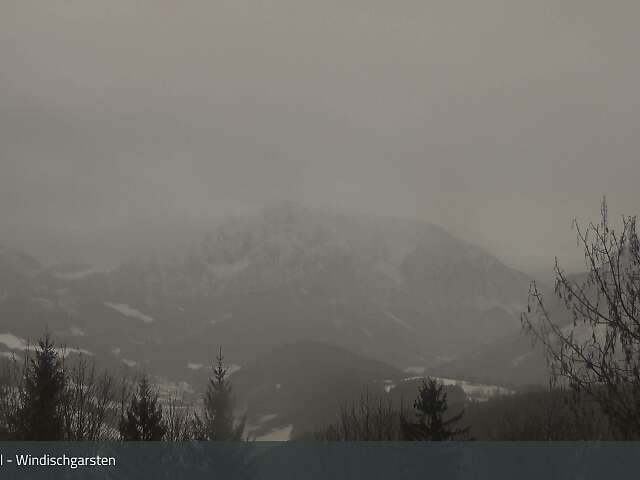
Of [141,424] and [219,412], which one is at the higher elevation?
[219,412]

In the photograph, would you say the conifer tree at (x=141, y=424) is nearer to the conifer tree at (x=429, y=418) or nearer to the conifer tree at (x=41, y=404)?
the conifer tree at (x=41, y=404)

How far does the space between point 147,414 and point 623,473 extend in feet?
89.5

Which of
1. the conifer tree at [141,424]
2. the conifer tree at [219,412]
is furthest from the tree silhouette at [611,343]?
the conifer tree at [219,412]

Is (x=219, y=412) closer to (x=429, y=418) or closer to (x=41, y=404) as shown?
(x=429, y=418)

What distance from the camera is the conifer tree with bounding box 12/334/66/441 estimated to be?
35031mm

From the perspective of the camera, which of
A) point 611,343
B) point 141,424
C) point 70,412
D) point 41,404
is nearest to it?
point 611,343

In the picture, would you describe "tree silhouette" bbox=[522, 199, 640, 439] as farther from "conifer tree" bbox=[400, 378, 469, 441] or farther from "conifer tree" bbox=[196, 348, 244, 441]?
"conifer tree" bbox=[196, 348, 244, 441]

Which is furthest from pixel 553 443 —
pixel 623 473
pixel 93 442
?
pixel 93 442

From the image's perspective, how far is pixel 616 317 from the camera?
36.8 ft

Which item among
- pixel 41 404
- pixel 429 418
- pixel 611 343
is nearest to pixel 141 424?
pixel 41 404

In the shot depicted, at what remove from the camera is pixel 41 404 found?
3572 cm

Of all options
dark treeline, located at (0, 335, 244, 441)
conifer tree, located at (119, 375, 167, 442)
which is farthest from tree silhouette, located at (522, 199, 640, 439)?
conifer tree, located at (119, 375, 167, 442)

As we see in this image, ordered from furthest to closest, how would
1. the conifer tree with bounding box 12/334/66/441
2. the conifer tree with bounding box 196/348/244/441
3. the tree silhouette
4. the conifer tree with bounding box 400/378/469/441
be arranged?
the conifer tree with bounding box 196/348/244/441 → the conifer tree with bounding box 400/378/469/441 → the conifer tree with bounding box 12/334/66/441 → the tree silhouette

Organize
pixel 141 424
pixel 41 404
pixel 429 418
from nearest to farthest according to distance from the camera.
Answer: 1. pixel 41 404
2. pixel 429 418
3. pixel 141 424
